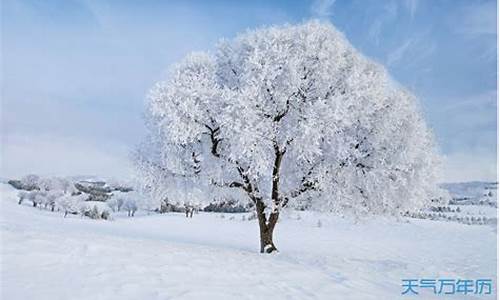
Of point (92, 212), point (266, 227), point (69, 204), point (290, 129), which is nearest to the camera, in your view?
point (290, 129)

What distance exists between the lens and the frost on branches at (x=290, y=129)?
1617 cm

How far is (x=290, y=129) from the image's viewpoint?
16.4 metres

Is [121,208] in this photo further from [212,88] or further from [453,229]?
[212,88]

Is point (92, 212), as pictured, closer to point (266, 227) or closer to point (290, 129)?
point (266, 227)

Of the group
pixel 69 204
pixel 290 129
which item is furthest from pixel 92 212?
pixel 290 129

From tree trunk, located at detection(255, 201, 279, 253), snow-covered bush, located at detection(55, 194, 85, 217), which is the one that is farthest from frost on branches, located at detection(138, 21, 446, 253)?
snow-covered bush, located at detection(55, 194, 85, 217)

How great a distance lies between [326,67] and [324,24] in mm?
2246

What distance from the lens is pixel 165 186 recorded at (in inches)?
750

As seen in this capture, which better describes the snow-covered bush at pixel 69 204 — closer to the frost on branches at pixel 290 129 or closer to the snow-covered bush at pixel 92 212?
the snow-covered bush at pixel 92 212

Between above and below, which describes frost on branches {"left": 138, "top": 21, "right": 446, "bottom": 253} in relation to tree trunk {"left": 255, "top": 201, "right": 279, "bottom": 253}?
above

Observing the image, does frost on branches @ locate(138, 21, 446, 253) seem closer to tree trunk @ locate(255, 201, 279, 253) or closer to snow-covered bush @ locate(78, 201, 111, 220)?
tree trunk @ locate(255, 201, 279, 253)

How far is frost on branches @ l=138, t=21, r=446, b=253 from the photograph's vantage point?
16.2m

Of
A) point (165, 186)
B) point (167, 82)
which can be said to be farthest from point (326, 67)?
point (165, 186)

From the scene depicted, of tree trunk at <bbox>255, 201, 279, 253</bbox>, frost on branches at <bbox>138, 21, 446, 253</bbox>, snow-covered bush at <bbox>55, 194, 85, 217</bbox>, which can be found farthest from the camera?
snow-covered bush at <bbox>55, 194, 85, 217</bbox>
